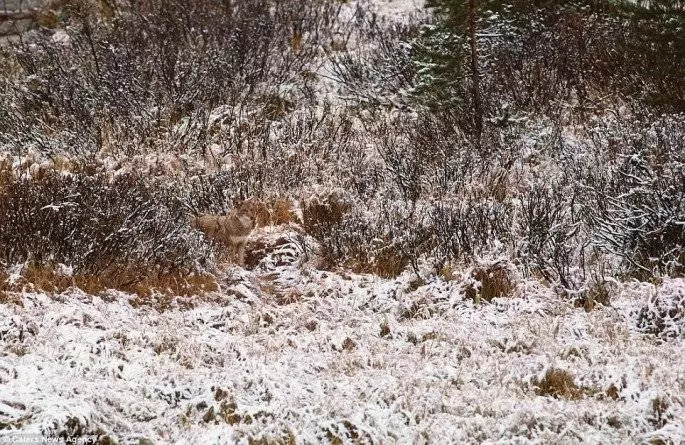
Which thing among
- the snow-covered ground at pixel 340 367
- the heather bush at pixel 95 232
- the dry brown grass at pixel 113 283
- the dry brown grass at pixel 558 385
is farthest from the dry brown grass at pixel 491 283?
the heather bush at pixel 95 232

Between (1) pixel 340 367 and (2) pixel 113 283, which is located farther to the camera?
(2) pixel 113 283

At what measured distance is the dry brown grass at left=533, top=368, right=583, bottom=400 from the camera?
11.8 feet

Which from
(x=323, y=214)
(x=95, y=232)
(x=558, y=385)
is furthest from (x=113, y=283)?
(x=558, y=385)

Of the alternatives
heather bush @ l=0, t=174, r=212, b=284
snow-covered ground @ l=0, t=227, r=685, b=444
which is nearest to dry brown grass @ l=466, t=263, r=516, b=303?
snow-covered ground @ l=0, t=227, r=685, b=444

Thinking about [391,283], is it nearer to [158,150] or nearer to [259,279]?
[259,279]

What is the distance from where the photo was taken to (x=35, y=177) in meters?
6.72

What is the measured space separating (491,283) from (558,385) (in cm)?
142

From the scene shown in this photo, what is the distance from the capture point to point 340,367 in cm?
404

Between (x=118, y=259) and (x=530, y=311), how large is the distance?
3468 mm

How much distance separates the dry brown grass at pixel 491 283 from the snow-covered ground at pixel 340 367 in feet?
0.37

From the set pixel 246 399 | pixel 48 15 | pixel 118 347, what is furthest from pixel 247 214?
pixel 48 15

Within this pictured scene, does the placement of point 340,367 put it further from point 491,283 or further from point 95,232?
point 95,232

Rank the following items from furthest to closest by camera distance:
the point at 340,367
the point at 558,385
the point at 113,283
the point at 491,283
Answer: the point at 113,283, the point at 491,283, the point at 340,367, the point at 558,385

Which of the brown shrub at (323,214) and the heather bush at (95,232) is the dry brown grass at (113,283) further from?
the brown shrub at (323,214)
